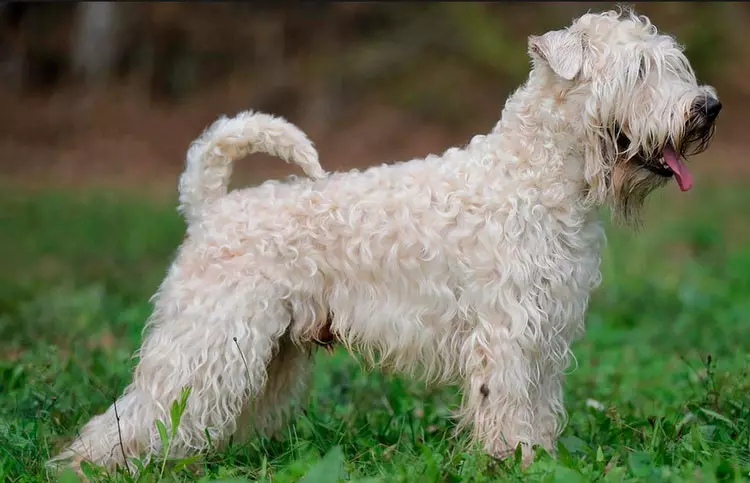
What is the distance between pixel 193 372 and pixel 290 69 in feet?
62.5

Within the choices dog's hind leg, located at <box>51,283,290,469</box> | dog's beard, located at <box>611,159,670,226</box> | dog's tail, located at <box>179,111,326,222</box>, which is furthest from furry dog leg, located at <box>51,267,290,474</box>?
dog's beard, located at <box>611,159,670,226</box>

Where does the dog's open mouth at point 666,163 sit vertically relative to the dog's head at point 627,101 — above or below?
below

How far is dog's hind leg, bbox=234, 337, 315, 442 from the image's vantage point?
4797 millimetres

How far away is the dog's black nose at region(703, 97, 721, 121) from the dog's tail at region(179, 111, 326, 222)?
174cm

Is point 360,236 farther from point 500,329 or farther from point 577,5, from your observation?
point 577,5

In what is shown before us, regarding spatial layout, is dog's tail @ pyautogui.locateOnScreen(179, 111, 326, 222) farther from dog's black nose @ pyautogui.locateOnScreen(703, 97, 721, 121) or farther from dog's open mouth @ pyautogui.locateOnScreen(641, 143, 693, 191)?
dog's black nose @ pyautogui.locateOnScreen(703, 97, 721, 121)

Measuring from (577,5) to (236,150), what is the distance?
16378 mm

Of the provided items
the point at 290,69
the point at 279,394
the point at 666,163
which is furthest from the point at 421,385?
the point at 290,69

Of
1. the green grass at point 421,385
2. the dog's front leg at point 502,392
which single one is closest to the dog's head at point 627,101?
the dog's front leg at point 502,392

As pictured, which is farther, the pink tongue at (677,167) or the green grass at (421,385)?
the pink tongue at (677,167)

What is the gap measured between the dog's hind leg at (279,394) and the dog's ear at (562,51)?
1787mm

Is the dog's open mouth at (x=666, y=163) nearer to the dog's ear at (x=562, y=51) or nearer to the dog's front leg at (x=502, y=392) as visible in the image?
the dog's ear at (x=562, y=51)

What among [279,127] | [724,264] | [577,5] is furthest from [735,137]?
[279,127]

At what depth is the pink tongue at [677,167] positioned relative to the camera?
4230 mm
